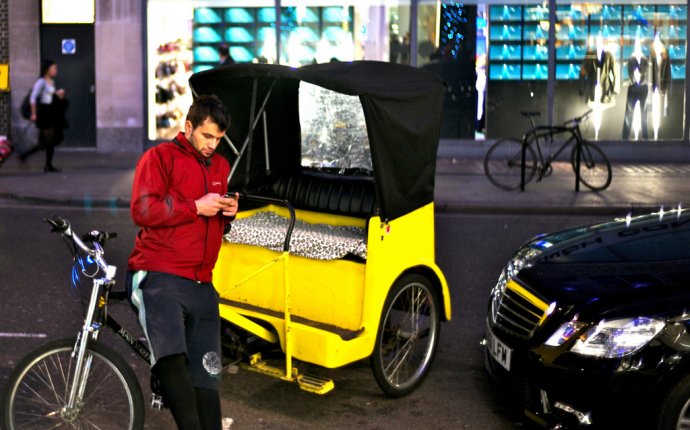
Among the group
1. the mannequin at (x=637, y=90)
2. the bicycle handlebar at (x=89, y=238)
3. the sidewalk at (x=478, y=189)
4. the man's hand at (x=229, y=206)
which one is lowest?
the sidewalk at (x=478, y=189)

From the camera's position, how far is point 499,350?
537 cm

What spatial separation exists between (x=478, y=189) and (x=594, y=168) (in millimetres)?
1663

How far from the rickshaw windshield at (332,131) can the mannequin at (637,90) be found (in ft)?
44.4

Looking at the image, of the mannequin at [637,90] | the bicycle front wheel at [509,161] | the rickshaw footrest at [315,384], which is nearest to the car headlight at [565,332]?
the rickshaw footrest at [315,384]

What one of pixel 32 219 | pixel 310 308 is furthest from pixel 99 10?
pixel 310 308

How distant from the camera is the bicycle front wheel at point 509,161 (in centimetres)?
1499

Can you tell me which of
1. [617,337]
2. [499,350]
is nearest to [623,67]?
[499,350]

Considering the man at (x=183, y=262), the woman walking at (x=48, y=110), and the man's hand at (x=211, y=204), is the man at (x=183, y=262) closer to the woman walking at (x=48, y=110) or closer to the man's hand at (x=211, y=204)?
the man's hand at (x=211, y=204)

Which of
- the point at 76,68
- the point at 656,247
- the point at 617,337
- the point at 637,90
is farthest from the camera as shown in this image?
Result: the point at 76,68

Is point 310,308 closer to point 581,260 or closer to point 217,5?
point 581,260

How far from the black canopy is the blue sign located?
14.4m

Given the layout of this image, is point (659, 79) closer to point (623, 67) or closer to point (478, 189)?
point (623, 67)

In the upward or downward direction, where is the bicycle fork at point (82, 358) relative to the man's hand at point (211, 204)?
downward

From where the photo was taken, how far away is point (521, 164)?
48.8 feet
